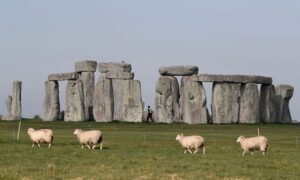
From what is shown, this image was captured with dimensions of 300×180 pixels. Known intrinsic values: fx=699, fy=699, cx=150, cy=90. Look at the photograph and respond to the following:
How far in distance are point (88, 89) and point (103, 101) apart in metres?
3.16

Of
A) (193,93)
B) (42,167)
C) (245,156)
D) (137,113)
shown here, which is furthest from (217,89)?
(42,167)

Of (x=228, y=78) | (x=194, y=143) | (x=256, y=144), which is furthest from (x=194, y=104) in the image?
(x=256, y=144)

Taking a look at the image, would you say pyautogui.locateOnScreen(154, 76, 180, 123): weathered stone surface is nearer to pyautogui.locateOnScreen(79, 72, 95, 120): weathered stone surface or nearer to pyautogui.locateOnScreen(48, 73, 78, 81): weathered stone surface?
pyautogui.locateOnScreen(79, 72, 95, 120): weathered stone surface

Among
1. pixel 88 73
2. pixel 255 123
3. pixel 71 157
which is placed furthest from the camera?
pixel 88 73

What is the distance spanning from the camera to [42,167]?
2197 cm

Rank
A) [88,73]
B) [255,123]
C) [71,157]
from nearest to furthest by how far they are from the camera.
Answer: [71,157] → [255,123] → [88,73]

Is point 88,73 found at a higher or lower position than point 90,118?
higher

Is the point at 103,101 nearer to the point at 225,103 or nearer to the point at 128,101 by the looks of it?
the point at 128,101

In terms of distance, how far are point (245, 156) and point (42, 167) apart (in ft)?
27.6

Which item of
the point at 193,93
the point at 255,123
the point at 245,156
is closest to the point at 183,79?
the point at 193,93

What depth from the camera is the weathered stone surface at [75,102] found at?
62281 millimetres

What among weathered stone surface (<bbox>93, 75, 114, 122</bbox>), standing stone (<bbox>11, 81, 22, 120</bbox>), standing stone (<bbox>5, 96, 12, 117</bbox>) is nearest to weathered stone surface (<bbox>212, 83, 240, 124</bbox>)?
weathered stone surface (<bbox>93, 75, 114, 122</bbox>)

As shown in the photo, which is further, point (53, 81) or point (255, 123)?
point (53, 81)

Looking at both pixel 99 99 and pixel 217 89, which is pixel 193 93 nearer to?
pixel 217 89
